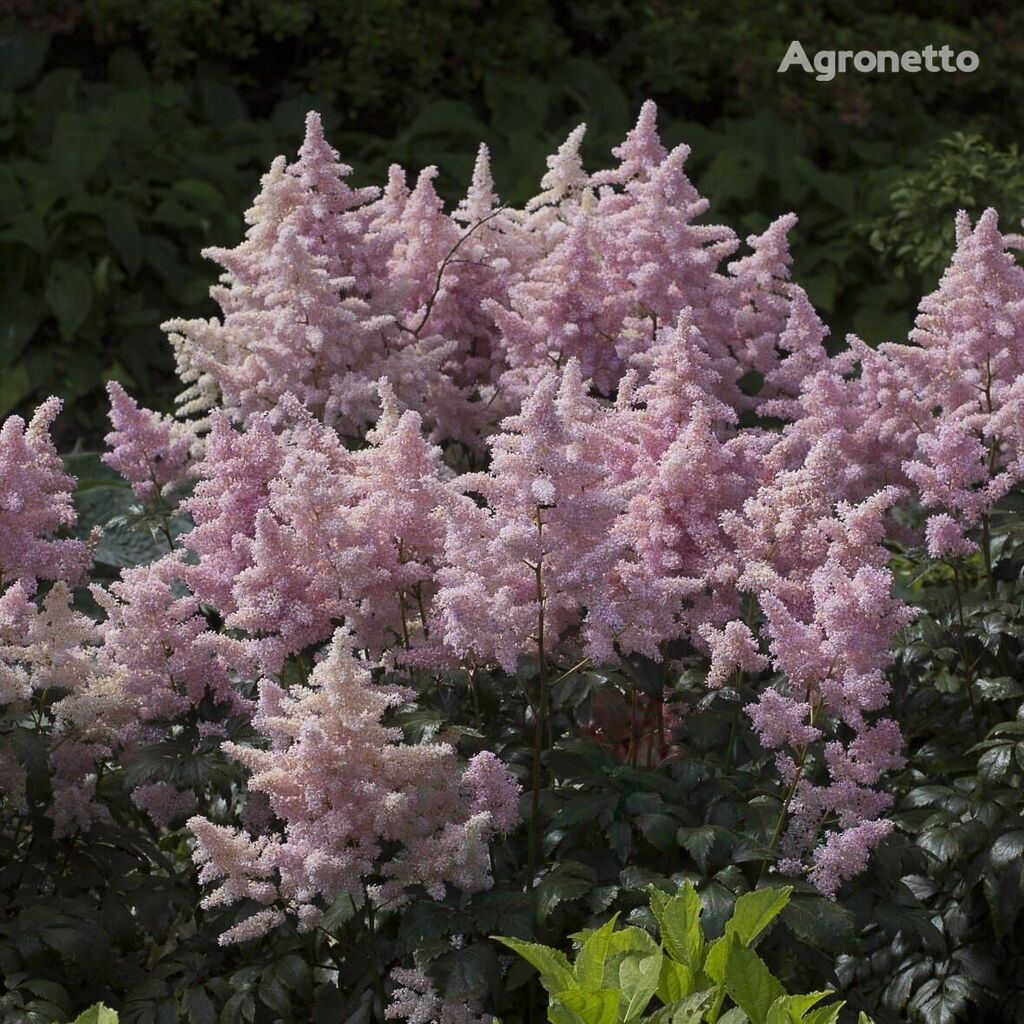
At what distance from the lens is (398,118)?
38.5 ft

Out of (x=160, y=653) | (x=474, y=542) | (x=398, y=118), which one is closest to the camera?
(x=474, y=542)

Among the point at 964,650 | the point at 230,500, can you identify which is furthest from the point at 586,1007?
the point at 964,650

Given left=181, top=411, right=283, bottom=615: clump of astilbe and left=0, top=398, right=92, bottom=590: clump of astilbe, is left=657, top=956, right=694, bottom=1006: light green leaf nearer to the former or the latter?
left=181, top=411, right=283, bottom=615: clump of astilbe

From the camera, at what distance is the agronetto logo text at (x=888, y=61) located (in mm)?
11562

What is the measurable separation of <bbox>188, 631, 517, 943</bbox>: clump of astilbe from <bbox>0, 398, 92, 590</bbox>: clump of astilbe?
84cm

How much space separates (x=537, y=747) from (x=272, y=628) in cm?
57

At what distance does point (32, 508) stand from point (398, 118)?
825 cm

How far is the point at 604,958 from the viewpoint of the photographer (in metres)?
2.60

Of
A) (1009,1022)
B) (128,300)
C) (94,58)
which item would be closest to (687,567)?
(1009,1022)

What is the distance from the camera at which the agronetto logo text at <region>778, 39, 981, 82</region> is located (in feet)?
37.9

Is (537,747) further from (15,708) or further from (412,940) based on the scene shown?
(15,708)

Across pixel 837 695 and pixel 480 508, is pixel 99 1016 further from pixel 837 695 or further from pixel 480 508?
pixel 480 508

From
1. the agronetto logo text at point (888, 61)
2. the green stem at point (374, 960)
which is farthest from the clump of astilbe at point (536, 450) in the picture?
the agronetto logo text at point (888, 61)

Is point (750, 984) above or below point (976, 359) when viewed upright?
below
